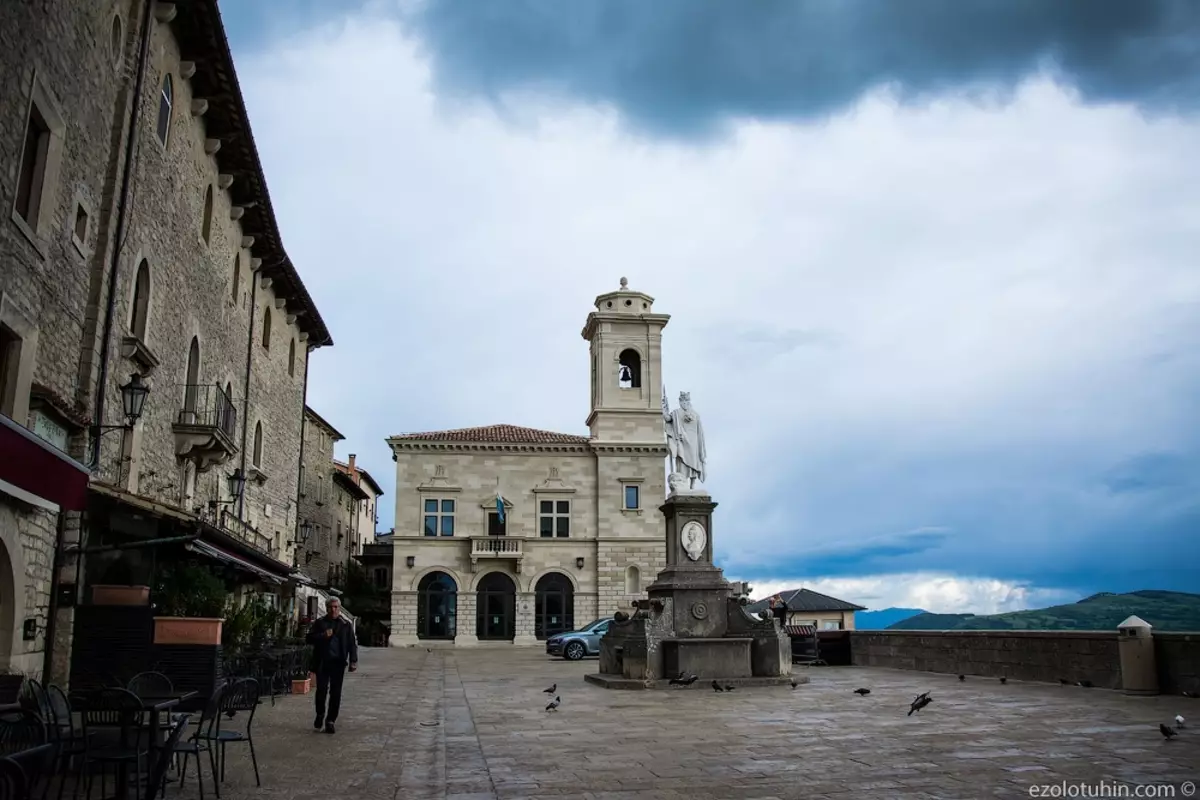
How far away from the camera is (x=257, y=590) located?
951 inches

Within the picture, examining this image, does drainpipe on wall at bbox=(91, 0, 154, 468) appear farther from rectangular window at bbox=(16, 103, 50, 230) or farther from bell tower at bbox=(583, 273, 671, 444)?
bell tower at bbox=(583, 273, 671, 444)

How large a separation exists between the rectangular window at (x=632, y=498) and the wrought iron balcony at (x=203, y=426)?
2586 centimetres

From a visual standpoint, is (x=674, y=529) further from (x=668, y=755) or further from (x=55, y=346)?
(x=55, y=346)

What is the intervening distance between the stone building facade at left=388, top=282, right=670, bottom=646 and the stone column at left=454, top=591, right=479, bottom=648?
1.9 inches

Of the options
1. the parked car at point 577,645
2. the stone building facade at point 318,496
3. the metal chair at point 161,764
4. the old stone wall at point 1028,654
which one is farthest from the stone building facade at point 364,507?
the metal chair at point 161,764

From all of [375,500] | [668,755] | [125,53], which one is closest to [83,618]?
[668,755]

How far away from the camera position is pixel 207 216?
20.6m

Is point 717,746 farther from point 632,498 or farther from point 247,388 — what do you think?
point 632,498

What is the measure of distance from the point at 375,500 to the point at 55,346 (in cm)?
7203

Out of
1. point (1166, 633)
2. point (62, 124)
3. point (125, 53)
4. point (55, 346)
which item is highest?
point (125, 53)

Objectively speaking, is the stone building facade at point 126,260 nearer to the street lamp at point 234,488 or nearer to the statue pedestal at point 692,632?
the street lamp at point 234,488

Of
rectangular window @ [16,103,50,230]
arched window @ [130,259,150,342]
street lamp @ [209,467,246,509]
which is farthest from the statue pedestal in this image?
rectangular window @ [16,103,50,230]

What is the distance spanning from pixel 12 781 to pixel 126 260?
474 inches

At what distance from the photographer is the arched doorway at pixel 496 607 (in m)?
43.5
